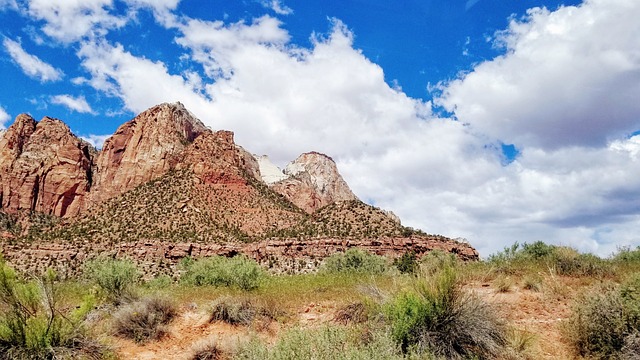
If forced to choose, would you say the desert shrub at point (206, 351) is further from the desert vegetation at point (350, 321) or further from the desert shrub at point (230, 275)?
the desert shrub at point (230, 275)

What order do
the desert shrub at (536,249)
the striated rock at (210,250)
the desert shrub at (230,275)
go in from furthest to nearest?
the striated rock at (210,250)
the desert shrub at (536,249)
the desert shrub at (230,275)

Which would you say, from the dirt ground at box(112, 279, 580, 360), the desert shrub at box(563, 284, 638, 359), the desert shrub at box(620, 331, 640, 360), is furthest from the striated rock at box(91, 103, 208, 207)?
the desert shrub at box(620, 331, 640, 360)

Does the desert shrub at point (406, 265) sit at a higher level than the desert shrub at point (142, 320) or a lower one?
higher

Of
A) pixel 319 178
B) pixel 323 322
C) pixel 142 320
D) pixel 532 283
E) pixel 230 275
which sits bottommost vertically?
pixel 142 320

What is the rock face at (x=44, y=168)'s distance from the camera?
328 feet

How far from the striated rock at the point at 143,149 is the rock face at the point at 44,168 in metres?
4.90

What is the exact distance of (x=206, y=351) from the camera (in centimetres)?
772

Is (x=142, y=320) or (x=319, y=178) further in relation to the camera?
(x=319, y=178)

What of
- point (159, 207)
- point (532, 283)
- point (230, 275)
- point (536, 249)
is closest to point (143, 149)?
point (159, 207)

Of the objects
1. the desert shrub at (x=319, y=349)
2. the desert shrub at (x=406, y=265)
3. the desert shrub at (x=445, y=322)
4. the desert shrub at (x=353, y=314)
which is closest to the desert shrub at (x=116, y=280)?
the desert shrub at (x=353, y=314)

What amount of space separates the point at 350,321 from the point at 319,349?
11.0ft

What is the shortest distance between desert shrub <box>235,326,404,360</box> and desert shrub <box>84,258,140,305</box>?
6.33 m

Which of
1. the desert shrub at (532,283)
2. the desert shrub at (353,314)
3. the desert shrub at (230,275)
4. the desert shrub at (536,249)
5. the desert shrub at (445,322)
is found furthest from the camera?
the desert shrub at (536,249)

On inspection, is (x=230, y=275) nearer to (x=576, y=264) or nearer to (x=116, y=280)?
(x=116, y=280)
